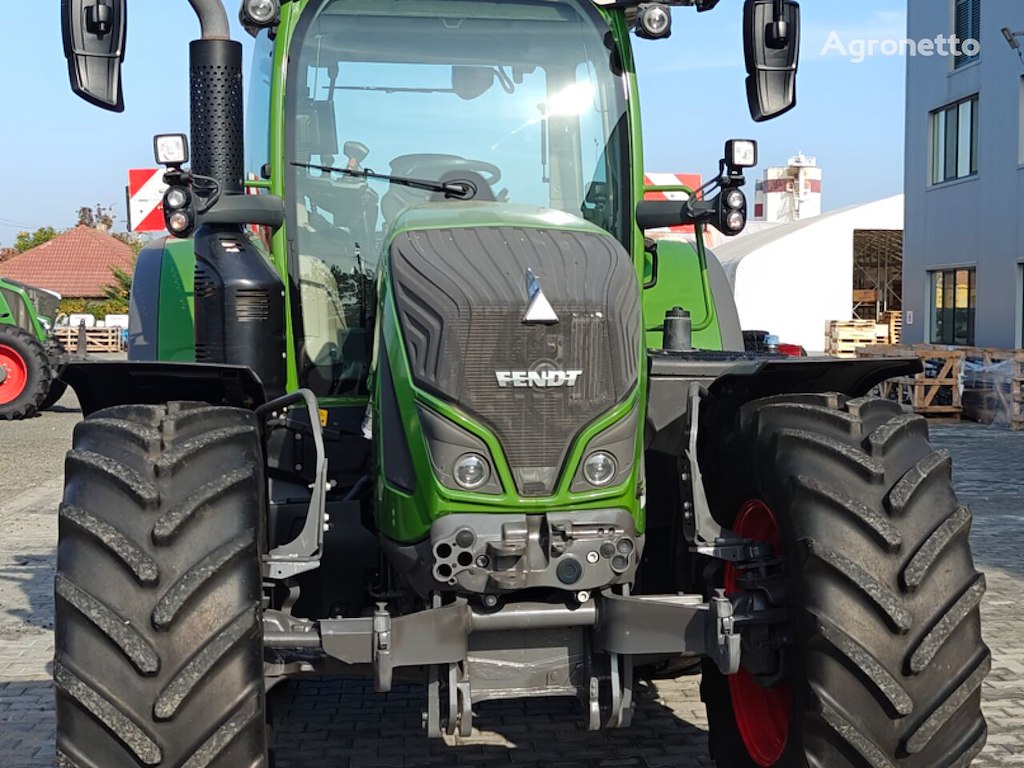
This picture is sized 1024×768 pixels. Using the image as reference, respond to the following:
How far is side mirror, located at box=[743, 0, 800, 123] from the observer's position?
4355mm

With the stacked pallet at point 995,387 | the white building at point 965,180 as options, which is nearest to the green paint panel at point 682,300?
the stacked pallet at point 995,387

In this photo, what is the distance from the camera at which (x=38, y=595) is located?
7426 millimetres

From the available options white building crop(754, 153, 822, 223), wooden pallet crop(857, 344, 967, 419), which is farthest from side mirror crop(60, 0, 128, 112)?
white building crop(754, 153, 822, 223)

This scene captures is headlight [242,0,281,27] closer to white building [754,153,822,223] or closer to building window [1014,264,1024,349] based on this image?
building window [1014,264,1024,349]

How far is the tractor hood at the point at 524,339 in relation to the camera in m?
3.52

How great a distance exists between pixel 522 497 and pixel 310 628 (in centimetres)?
72

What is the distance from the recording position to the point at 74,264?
213 ft

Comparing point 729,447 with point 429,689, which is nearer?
point 429,689

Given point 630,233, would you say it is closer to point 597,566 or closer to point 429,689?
point 597,566

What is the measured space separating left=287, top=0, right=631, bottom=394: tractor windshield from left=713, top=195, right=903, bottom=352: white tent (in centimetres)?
3523

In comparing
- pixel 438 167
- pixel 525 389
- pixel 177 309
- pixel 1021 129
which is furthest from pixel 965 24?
pixel 525 389

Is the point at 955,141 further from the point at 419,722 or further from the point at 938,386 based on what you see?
the point at 419,722

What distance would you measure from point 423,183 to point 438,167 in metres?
0.11

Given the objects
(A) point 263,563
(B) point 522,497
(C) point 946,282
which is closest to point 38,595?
(A) point 263,563
